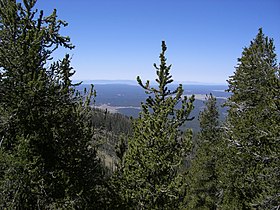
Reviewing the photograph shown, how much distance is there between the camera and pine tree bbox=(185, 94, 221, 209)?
2114 centimetres

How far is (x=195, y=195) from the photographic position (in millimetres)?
22844

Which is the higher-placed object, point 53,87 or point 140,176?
point 53,87

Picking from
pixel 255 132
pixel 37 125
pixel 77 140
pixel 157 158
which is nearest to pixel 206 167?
pixel 255 132

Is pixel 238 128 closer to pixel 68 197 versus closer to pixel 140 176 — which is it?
pixel 140 176

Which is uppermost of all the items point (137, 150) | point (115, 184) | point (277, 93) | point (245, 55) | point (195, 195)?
point (245, 55)

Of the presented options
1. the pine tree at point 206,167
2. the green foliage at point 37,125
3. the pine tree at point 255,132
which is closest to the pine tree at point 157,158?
the green foliage at point 37,125

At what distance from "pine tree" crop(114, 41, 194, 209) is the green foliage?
1.53 metres

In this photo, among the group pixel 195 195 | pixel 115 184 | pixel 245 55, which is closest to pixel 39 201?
pixel 115 184

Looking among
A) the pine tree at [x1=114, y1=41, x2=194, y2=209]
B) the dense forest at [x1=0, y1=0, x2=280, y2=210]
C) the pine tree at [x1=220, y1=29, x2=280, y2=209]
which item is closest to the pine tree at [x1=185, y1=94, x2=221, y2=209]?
the pine tree at [x1=220, y1=29, x2=280, y2=209]

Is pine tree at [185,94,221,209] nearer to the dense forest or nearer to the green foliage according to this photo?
the dense forest

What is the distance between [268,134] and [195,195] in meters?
13.4

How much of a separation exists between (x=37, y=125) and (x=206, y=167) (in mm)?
15310

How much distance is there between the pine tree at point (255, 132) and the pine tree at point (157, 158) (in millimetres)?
3310

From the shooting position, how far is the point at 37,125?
903cm
